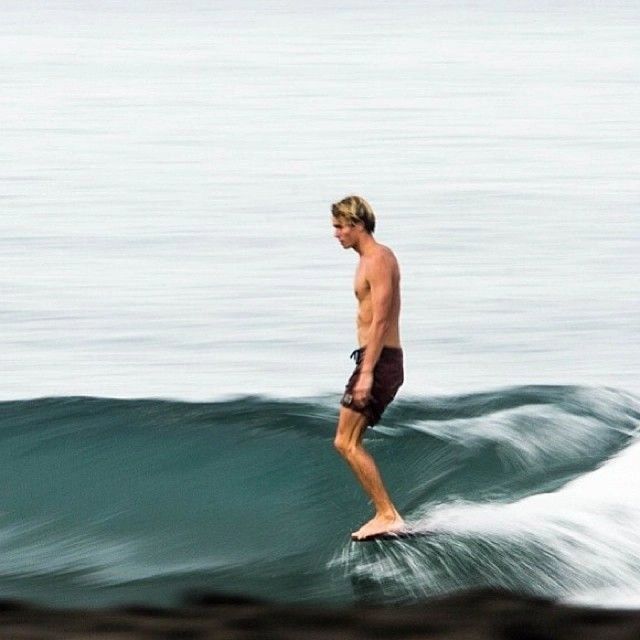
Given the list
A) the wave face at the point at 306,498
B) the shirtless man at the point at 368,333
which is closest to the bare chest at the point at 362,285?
the shirtless man at the point at 368,333

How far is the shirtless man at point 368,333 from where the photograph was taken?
6.89m

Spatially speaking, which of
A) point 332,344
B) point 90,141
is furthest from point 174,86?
point 332,344

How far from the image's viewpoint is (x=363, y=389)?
6.91 meters

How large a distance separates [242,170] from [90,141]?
3084mm

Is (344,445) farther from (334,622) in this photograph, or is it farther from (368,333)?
(334,622)

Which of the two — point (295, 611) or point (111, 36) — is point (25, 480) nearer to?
point (295, 611)

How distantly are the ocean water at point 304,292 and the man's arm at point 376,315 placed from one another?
79cm

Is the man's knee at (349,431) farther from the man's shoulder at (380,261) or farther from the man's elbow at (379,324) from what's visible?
the man's shoulder at (380,261)

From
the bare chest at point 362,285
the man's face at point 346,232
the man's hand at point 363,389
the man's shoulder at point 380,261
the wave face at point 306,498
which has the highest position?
the man's face at point 346,232

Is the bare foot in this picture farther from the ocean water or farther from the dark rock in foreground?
the dark rock in foreground

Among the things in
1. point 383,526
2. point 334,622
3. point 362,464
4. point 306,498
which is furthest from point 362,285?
point 306,498

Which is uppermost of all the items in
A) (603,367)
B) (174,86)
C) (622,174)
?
(174,86)

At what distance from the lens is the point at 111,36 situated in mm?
32594

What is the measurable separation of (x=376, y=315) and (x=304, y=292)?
1123 centimetres
